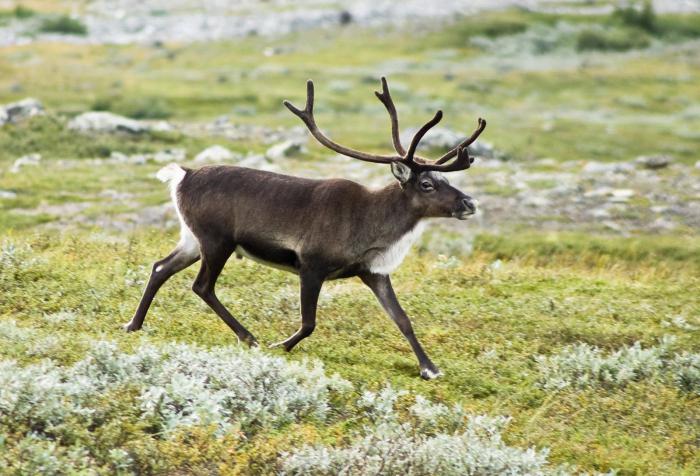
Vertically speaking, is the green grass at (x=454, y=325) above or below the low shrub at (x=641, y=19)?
above

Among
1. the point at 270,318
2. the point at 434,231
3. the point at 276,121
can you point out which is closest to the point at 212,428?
the point at 270,318

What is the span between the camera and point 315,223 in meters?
10.7

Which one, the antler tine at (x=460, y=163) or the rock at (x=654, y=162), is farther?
the rock at (x=654, y=162)

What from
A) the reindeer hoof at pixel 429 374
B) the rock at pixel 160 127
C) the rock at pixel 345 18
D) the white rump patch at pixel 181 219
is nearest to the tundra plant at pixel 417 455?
the reindeer hoof at pixel 429 374

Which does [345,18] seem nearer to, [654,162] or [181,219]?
[654,162]

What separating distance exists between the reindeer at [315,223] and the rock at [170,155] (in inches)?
722

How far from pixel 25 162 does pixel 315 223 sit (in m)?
18.6

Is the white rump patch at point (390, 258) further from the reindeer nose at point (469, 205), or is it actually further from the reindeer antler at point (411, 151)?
the reindeer antler at point (411, 151)

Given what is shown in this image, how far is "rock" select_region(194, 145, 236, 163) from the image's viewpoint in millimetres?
28609

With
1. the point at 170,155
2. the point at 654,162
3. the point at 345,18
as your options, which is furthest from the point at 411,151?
the point at 345,18

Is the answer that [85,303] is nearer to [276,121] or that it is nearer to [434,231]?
[434,231]

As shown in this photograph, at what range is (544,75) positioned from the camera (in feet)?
184

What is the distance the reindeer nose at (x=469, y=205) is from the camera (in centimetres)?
1082

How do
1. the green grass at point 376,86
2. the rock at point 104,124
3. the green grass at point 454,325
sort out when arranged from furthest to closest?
the green grass at point 376,86 → the rock at point 104,124 → the green grass at point 454,325
